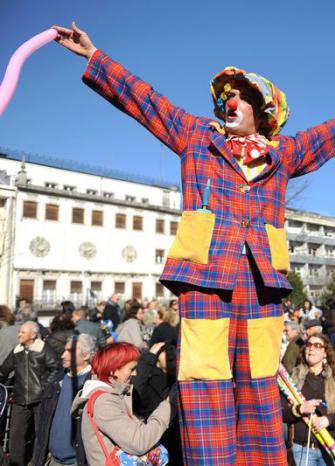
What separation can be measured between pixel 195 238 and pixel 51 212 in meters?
31.3

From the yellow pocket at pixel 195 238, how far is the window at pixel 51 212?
102ft

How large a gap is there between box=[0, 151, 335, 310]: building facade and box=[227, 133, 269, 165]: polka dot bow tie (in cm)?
2656

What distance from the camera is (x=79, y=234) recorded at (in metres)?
33.7

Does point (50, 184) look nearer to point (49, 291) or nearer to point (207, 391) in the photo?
Answer: point (49, 291)

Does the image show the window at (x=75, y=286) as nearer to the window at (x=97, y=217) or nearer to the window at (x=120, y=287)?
the window at (x=120, y=287)

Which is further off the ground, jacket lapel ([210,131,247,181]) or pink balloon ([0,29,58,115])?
pink balloon ([0,29,58,115])

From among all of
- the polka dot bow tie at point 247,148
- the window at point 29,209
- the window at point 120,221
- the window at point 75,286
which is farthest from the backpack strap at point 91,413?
the window at point 120,221

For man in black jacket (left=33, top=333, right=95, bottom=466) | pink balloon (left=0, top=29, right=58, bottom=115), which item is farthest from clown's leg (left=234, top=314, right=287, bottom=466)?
man in black jacket (left=33, top=333, right=95, bottom=466)

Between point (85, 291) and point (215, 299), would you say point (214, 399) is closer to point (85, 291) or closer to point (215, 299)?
point (215, 299)

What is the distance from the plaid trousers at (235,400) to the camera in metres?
1.93

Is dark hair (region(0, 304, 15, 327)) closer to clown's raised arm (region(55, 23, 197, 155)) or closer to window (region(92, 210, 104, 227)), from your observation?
clown's raised arm (region(55, 23, 197, 155))

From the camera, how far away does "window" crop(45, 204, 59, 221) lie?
32031mm

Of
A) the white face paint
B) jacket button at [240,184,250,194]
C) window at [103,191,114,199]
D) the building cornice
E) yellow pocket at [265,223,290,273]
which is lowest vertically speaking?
yellow pocket at [265,223,290,273]

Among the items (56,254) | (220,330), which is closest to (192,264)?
(220,330)
